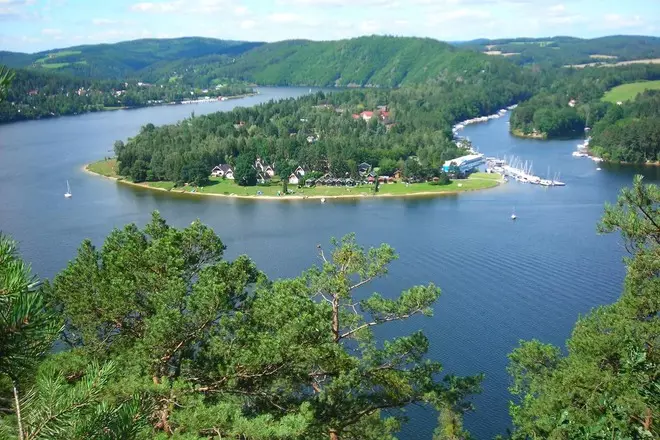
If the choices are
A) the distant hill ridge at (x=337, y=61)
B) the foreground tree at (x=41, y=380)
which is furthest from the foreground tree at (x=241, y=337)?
the distant hill ridge at (x=337, y=61)

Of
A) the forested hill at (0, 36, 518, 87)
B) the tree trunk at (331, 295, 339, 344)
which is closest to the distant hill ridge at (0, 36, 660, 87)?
the forested hill at (0, 36, 518, 87)

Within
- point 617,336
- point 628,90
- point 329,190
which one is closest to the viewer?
point 617,336

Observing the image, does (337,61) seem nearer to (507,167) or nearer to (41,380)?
(507,167)

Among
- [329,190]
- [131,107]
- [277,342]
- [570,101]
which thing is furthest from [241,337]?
[131,107]

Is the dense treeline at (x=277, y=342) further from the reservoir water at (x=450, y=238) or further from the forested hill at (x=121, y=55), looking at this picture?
the forested hill at (x=121, y=55)

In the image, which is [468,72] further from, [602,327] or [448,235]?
[602,327]

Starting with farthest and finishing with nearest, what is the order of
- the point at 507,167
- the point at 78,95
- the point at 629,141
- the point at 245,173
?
the point at 78,95 → the point at 629,141 → the point at 507,167 → the point at 245,173
